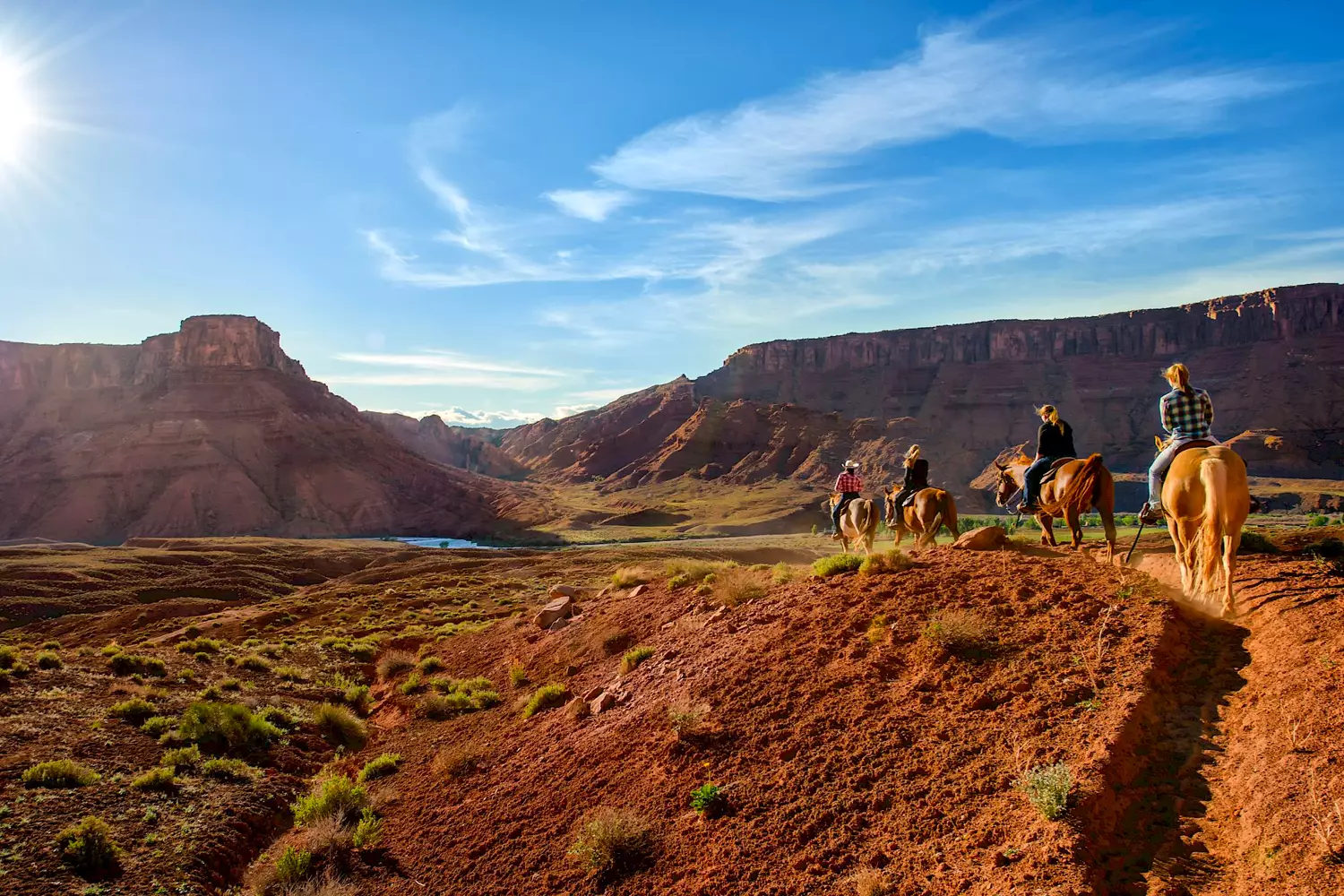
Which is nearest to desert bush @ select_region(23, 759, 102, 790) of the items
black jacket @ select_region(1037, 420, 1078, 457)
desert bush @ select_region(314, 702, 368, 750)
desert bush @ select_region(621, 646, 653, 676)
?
desert bush @ select_region(314, 702, 368, 750)

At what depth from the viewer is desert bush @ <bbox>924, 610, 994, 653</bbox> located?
28.0 ft

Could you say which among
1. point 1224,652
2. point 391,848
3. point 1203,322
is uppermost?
point 1203,322

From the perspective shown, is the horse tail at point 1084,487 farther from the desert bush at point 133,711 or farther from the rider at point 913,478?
the desert bush at point 133,711

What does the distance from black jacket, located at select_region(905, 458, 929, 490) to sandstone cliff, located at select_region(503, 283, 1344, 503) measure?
346 feet

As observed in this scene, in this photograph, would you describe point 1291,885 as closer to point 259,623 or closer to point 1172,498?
point 1172,498

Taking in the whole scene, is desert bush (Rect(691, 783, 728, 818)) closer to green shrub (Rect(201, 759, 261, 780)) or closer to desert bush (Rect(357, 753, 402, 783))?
desert bush (Rect(357, 753, 402, 783))

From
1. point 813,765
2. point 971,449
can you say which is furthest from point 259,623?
point 971,449

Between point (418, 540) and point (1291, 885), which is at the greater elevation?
point (1291, 885)

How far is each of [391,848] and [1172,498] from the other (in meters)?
11.4

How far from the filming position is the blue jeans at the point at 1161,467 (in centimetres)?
999

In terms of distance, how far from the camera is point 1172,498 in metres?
9.20

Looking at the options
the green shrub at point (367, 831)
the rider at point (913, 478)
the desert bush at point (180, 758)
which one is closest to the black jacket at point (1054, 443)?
the rider at point (913, 478)

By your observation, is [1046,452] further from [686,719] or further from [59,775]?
[59,775]

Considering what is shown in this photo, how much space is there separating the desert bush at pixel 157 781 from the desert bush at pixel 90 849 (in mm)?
1704
